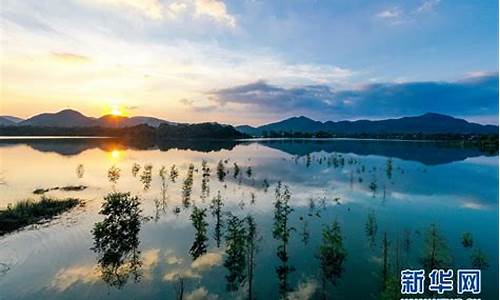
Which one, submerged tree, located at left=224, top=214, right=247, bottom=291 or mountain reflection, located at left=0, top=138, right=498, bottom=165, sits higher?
mountain reflection, located at left=0, top=138, right=498, bottom=165

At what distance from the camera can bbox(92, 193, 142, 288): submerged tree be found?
15469 mm

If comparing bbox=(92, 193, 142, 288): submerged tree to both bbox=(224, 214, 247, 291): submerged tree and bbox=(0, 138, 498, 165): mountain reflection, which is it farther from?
bbox=(0, 138, 498, 165): mountain reflection

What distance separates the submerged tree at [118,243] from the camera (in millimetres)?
15469

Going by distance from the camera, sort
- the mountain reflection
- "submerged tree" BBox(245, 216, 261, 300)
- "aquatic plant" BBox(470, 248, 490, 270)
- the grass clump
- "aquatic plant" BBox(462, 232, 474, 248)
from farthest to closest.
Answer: the mountain reflection < the grass clump < "aquatic plant" BBox(462, 232, 474, 248) < "aquatic plant" BBox(470, 248, 490, 270) < "submerged tree" BBox(245, 216, 261, 300)

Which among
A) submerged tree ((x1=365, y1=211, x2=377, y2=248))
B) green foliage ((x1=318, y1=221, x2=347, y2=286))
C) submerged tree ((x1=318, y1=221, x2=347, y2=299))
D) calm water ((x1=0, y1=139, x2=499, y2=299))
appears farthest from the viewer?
submerged tree ((x1=365, y1=211, x2=377, y2=248))

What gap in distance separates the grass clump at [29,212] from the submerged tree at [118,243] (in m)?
5.13

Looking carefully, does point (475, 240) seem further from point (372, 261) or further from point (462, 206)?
point (462, 206)

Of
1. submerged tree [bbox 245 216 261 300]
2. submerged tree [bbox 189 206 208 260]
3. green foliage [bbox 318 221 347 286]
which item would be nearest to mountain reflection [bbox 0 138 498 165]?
submerged tree [bbox 189 206 208 260]

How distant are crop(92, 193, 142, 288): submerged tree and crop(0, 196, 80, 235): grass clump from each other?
16.8 ft

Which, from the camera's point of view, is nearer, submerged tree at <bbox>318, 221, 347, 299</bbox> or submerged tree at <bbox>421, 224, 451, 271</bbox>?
submerged tree at <bbox>318, 221, 347, 299</bbox>

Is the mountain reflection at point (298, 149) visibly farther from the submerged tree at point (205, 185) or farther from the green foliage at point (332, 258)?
the green foliage at point (332, 258)

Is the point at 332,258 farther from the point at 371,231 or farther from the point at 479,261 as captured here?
the point at 479,261

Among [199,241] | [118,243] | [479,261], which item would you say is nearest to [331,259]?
[199,241]

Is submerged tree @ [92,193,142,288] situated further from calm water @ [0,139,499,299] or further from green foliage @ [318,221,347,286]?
green foliage @ [318,221,347,286]
